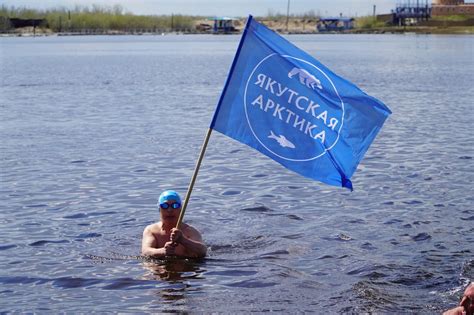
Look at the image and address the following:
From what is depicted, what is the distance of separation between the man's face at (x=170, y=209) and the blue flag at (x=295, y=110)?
5.05 ft

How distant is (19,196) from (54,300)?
7.27 metres

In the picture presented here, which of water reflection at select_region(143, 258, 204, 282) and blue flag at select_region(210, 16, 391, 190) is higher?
Result: blue flag at select_region(210, 16, 391, 190)

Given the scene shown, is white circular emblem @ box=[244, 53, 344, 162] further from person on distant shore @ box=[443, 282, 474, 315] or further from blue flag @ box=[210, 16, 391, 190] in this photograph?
person on distant shore @ box=[443, 282, 474, 315]

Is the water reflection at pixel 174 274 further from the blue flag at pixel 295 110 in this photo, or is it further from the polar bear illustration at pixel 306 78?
the polar bear illustration at pixel 306 78

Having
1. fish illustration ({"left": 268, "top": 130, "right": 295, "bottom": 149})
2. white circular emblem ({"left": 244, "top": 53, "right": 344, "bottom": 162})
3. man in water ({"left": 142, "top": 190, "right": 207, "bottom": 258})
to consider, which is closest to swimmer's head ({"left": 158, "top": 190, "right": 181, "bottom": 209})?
man in water ({"left": 142, "top": 190, "right": 207, "bottom": 258})

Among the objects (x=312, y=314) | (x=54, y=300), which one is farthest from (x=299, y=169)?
(x=54, y=300)

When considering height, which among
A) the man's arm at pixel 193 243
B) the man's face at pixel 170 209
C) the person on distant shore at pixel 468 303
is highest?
the person on distant shore at pixel 468 303

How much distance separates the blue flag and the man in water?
157cm

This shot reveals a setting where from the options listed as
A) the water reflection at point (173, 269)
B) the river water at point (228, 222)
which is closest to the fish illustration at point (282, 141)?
the river water at point (228, 222)

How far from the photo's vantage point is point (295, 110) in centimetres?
1150

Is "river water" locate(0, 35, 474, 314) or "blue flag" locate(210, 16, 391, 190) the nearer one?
"blue flag" locate(210, 16, 391, 190)

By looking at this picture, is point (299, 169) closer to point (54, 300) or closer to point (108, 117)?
point (54, 300)

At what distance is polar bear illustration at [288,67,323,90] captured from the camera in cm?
1137

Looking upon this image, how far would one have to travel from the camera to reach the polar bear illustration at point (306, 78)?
11.4 meters
